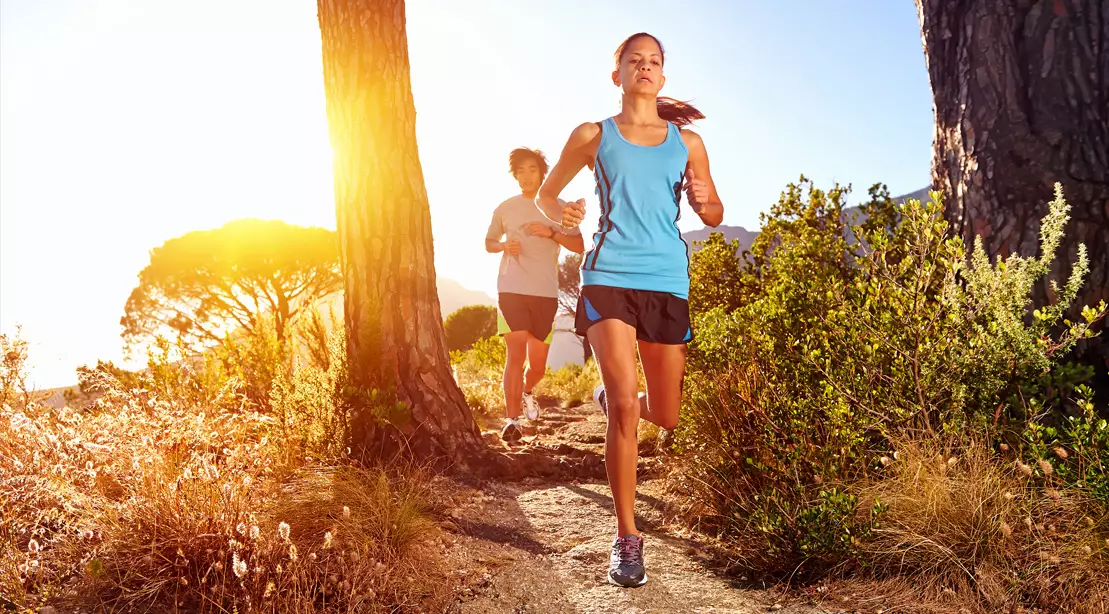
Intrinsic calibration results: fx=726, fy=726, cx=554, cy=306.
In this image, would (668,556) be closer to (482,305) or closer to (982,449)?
(982,449)

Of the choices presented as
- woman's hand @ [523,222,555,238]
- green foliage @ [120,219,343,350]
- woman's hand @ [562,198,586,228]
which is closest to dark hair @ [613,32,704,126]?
woman's hand @ [562,198,586,228]

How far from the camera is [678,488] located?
13.9 feet

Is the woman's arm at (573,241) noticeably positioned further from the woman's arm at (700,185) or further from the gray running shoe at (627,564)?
the gray running shoe at (627,564)

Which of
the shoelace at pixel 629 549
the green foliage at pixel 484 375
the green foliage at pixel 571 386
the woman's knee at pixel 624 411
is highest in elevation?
the woman's knee at pixel 624 411

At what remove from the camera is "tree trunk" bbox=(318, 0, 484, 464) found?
181 inches

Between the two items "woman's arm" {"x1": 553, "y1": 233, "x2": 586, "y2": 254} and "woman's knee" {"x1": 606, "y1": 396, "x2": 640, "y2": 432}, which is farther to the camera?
"woman's arm" {"x1": 553, "y1": 233, "x2": 586, "y2": 254}

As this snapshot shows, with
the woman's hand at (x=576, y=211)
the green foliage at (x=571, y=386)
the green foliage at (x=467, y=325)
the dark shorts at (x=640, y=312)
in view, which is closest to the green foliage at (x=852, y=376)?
the dark shorts at (x=640, y=312)

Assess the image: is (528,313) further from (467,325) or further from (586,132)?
(467,325)

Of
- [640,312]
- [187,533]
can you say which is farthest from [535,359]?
[187,533]

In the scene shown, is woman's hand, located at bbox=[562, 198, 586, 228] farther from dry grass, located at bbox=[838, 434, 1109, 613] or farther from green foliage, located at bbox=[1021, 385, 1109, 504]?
green foliage, located at bbox=[1021, 385, 1109, 504]

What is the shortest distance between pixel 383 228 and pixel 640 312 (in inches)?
80.1

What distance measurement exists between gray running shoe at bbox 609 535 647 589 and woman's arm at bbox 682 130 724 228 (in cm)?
147

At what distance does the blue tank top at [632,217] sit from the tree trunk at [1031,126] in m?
1.98

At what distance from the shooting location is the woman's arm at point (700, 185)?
133 inches
